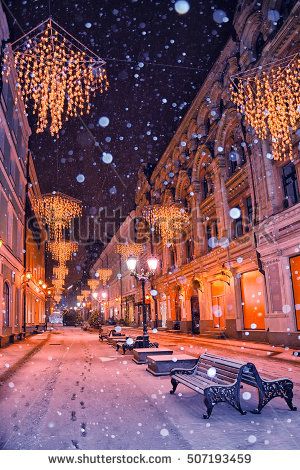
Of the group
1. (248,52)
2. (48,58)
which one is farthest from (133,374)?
(248,52)

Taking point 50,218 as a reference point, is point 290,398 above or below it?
below

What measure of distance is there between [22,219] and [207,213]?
50.1 ft

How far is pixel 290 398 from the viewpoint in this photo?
679cm

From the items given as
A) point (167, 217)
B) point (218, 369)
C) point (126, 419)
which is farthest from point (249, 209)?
point (126, 419)

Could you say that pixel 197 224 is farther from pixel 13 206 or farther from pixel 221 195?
pixel 13 206

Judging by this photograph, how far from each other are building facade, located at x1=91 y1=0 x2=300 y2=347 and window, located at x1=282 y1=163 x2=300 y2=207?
5 cm

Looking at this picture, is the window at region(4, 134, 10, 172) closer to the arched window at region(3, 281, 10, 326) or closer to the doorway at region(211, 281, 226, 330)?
the arched window at region(3, 281, 10, 326)

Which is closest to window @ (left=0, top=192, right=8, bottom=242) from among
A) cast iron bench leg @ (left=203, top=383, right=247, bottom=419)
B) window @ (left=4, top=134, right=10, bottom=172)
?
window @ (left=4, top=134, right=10, bottom=172)

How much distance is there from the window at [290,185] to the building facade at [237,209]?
0.05 meters

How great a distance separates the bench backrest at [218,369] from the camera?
6721mm

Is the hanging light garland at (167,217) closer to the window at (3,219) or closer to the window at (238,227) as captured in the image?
the window at (238,227)

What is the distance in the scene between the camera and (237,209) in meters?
24.7

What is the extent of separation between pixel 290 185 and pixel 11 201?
58.4 feet

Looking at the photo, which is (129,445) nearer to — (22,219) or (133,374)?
(133,374)
